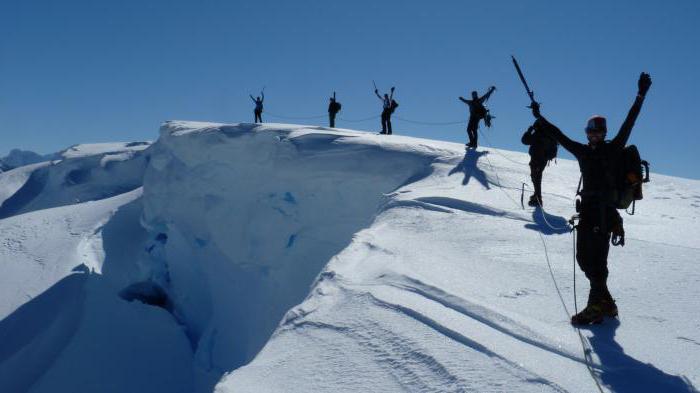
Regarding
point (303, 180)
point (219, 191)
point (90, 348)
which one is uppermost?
point (303, 180)

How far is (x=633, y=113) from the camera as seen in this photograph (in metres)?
2.87

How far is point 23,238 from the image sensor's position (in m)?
17.5

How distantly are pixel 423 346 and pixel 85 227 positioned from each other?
62.3 ft

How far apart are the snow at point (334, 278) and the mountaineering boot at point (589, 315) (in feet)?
0.20

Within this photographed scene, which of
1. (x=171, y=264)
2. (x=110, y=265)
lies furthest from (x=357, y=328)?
(x=110, y=265)

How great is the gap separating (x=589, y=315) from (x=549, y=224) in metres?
2.78

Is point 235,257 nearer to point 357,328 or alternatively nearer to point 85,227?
point 357,328

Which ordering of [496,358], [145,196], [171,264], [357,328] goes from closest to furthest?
1. [496,358]
2. [357,328]
3. [171,264]
4. [145,196]

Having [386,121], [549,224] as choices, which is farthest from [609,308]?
[386,121]

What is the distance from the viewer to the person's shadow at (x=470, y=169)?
24.6 feet

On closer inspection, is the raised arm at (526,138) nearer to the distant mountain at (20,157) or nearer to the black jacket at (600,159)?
the black jacket at (600,159)

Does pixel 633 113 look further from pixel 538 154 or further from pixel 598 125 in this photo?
pixel 538 154

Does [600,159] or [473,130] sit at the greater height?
[473,130]

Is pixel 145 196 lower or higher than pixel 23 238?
higher
